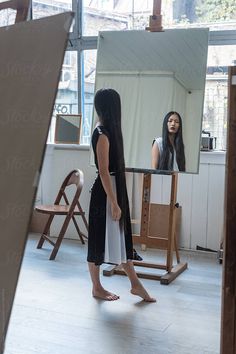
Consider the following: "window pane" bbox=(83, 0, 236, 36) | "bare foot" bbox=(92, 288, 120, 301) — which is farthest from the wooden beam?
"window pane" bbox=(83, 0, 236, 36)

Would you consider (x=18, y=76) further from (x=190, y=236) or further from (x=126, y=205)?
(x=190, y=236)

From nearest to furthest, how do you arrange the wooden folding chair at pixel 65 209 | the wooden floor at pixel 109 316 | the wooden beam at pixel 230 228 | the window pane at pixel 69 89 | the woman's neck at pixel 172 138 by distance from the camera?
the wooden beam at pixel 230 228, the wooden floor at pixel 109 316, the woman's neck at pixel 172 138, the wooden folding chair at pixel 65 209, the window pane at pixel 69 89

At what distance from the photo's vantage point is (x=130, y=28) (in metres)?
5.25

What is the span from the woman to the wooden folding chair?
42.5 inches

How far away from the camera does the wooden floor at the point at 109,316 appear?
2.68 meters

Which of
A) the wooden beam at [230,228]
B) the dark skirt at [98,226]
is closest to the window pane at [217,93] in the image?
the dark skirt at [98,226]

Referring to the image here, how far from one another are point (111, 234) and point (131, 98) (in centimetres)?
124

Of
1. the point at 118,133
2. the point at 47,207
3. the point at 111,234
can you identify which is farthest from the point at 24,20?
the point at 47,207

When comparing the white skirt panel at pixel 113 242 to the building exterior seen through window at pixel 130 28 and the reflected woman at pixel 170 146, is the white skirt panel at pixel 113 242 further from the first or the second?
the building exterior seen through window at pixel 130 28

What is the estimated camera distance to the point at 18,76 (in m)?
1.59

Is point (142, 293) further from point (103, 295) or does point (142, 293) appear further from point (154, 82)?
point (154, 82)

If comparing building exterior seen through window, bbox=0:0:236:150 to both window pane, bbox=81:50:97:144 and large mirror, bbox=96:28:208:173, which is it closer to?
window pane, bbox=81:50:97:144

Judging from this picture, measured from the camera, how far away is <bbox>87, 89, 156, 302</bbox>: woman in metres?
3.30

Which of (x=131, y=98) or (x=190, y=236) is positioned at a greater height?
(x=131, y=98)
